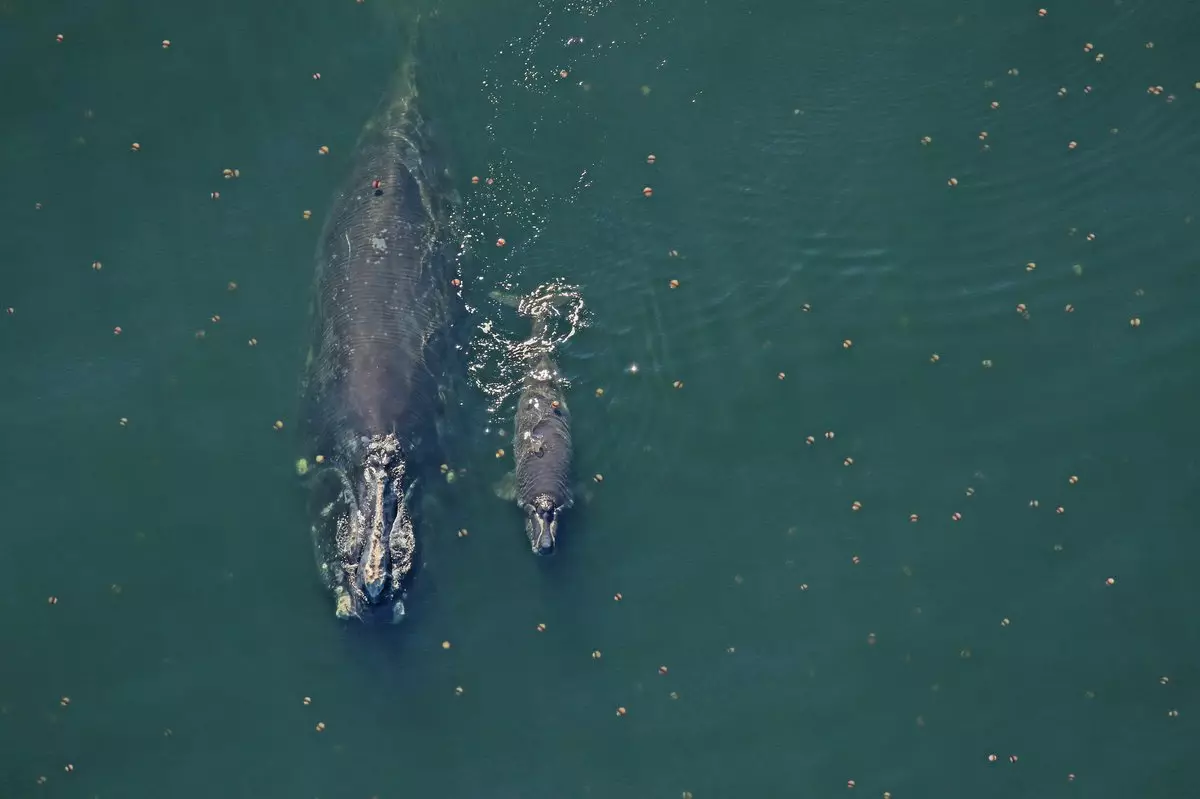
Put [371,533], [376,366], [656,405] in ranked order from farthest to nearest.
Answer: [656,405] → [376,366] → [371,533]

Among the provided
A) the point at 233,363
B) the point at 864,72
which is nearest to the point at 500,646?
the point at 233,363

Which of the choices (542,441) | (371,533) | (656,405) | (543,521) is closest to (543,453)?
(542,441)

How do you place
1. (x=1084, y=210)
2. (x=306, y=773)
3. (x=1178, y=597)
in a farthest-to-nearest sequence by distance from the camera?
(x=1084, y=210), (x=1178, y=597), (x=306, y=773)

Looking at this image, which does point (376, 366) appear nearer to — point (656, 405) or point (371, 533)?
point (371, 533)

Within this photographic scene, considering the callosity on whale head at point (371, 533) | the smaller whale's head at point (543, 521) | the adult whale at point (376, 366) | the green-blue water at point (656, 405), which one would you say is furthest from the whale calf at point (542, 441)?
the callosity on whale head at point (371, 533)

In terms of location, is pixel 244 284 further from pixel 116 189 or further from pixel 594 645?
pixel 594 645
